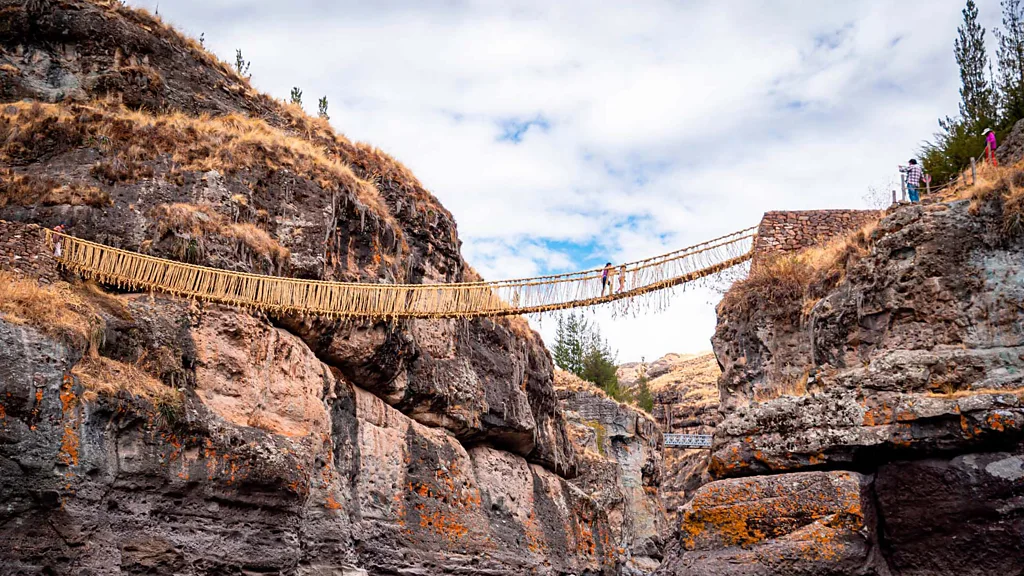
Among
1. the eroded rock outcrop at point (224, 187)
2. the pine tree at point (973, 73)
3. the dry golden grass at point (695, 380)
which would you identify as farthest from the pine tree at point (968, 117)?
the dry golden grass at point (695, 380)

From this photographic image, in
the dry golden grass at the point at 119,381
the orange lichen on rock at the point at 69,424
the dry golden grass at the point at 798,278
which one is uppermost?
the dry golden grass at the point at 798,278

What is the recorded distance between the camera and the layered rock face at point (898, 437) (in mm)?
9312

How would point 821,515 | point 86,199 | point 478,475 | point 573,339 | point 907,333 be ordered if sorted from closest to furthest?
point 821,515
point 907,333
point 86,199
point 478,475
point 573,339

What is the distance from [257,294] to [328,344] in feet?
11.5

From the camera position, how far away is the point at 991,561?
9.02 m

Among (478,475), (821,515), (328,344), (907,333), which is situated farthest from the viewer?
(478,475)

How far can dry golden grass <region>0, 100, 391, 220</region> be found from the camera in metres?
23.3

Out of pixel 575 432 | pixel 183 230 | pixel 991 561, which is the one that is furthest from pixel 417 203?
pixel 991 561

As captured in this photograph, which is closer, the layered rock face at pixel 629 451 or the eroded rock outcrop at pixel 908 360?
the eroded rock outcrop at pixel 908 360

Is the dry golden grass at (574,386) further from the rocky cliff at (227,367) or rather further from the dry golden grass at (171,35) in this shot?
the dry golden grass at (171,35)

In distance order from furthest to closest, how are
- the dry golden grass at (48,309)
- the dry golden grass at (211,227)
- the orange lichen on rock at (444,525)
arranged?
the orange lichen on rock at (444,525) → the dry golden grass at (211,227) → the dry golden grass at (48,309)

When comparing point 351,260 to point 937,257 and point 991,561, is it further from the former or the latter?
point 991,561

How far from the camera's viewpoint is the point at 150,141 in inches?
956

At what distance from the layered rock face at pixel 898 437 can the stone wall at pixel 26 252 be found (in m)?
13.4
